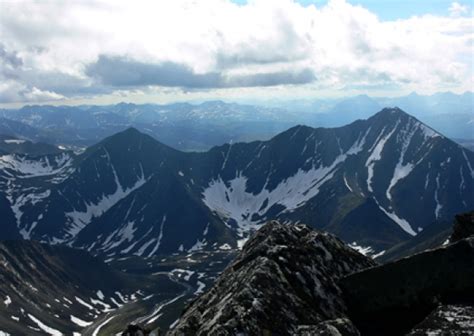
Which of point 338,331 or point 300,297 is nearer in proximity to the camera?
point 338,331

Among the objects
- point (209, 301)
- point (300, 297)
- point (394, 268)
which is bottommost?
point (209, 301)

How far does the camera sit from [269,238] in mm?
43594

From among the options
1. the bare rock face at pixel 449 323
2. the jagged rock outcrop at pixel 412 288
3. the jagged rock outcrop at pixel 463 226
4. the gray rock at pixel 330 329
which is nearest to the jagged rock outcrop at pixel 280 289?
the gray rock at pixel 330 329

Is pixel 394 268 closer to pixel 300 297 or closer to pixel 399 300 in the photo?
pixel 399 300

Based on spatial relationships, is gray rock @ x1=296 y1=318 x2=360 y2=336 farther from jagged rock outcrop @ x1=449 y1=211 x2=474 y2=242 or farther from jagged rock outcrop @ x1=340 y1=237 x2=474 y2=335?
jagged rock outcrop @ x1=449 y1=211 x2=474 y2=242

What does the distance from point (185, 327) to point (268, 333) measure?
9.02m

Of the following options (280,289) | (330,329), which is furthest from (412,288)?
(280,289)

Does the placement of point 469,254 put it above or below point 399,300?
above

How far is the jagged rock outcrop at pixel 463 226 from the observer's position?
3888cm

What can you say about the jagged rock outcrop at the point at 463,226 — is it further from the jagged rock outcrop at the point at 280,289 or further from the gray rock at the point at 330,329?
the gray rock at the point at 330,329

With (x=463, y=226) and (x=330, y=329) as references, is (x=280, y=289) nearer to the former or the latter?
(x=330, y=329)

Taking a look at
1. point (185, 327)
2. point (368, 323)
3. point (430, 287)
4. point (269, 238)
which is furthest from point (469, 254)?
point (185, 327)

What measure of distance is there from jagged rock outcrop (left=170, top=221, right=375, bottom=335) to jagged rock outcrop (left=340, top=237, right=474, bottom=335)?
214cm

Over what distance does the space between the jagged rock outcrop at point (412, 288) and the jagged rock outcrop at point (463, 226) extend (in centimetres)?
855
